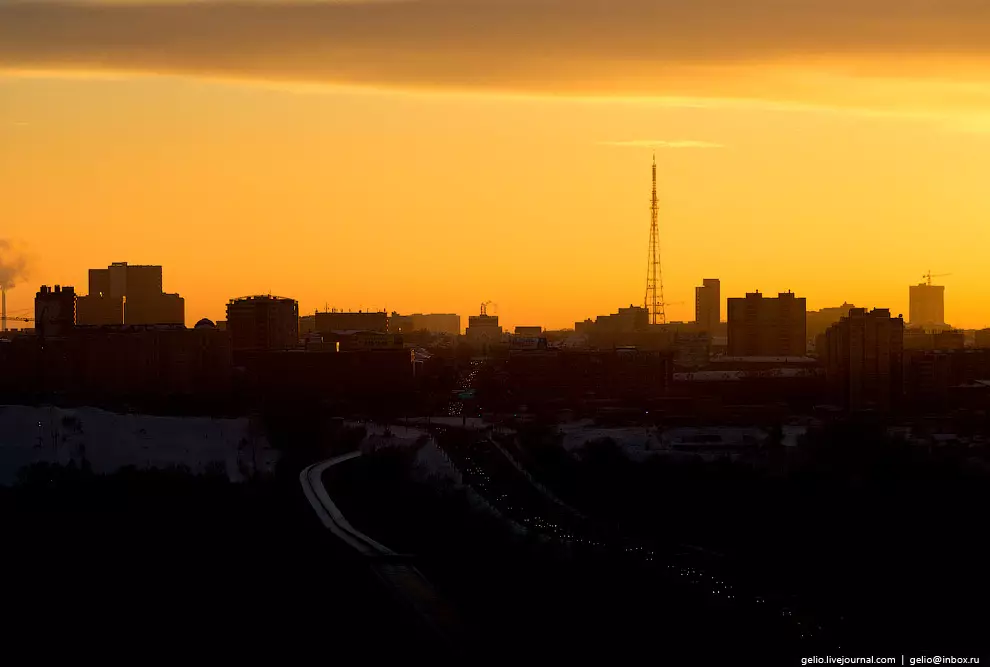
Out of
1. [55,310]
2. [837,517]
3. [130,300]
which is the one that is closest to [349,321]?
[130,300]

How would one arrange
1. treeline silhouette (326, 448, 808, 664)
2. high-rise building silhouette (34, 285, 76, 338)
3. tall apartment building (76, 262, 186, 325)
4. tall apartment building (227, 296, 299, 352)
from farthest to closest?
tall apartment building (76, 262, 186, 325), tall apartment building (227, 296, 299, 352), high-rise building silhouette (34, 285, 76, 338), treeline silhouette (326, 448, 808, 664)

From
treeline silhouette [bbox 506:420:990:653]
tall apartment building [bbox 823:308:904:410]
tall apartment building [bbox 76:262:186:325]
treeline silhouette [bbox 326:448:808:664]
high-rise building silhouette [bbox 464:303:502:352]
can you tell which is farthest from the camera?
high-rise building silhouette [bbox 464:303:502:352]

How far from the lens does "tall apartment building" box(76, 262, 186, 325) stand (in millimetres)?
112625

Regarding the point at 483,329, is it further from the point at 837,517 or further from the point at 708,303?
the point at 837,517

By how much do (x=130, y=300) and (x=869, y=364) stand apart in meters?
64.0

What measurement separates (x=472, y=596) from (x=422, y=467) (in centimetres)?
2222

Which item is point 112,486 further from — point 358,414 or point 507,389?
point 507,389

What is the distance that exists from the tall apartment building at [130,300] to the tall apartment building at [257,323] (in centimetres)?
2001

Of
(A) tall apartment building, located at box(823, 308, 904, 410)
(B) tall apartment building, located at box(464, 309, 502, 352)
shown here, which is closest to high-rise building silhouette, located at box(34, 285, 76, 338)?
(A) tall apartment building, located at box(823, 308, 904, 410)

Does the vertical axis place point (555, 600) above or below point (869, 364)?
below

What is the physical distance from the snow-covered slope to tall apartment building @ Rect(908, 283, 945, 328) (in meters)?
123

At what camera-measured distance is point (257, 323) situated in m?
90.5

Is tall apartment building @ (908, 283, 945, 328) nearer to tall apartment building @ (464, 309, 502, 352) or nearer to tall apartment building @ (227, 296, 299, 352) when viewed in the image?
tall apartment building @ (464, 309, 502, 352)

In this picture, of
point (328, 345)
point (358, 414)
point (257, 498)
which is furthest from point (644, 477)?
point (328, 345)
